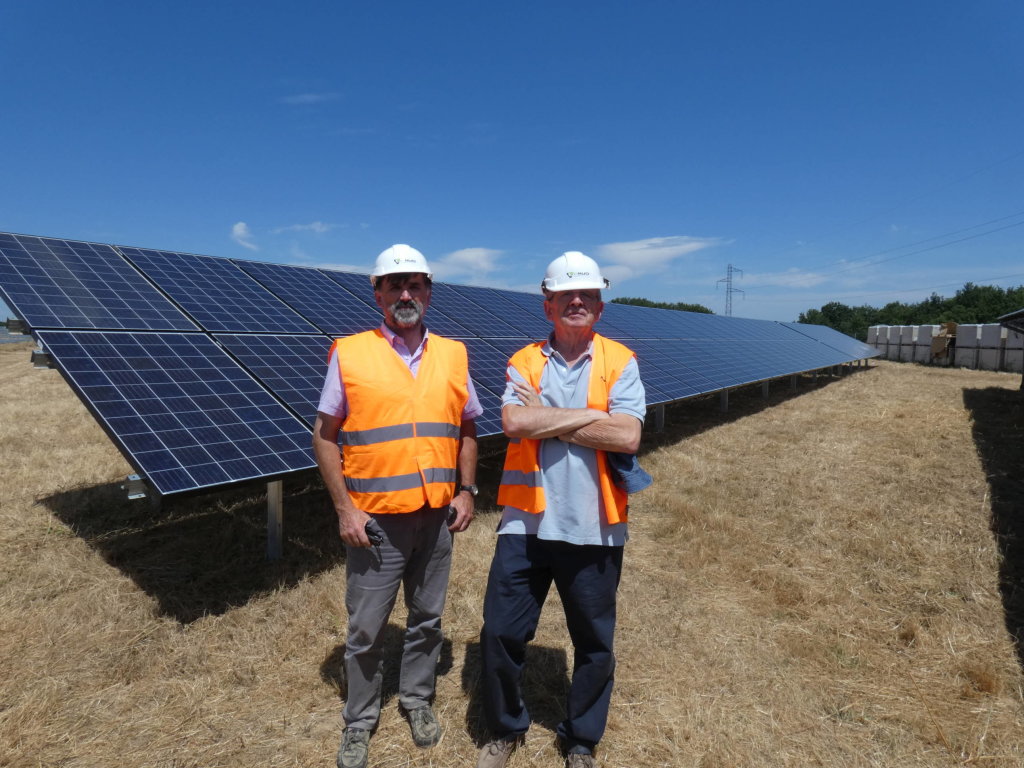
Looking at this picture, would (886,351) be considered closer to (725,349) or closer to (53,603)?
(725,349)

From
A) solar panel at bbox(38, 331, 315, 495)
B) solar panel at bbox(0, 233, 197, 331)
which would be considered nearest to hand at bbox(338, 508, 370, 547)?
solar panel at bbox(38, 331, 315, 495)

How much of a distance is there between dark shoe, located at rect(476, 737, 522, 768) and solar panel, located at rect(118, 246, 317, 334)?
5.18 metres

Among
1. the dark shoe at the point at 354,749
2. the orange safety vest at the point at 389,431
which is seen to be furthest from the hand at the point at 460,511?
the dark shoe at the point at 354,749

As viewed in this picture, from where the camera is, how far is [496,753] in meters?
2.93

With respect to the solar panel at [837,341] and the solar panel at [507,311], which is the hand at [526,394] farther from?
the solar panel at [837,341]

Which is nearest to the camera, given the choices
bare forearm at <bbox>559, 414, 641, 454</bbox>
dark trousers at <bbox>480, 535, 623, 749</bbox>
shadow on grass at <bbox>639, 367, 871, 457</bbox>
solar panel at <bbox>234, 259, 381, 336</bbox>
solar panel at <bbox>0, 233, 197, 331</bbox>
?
bare forearm at <bbox>559, 414, 641, 454</bbox>

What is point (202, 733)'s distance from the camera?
10.4ft

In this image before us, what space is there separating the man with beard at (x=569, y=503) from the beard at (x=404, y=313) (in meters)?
0.60

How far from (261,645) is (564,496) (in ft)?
8.68

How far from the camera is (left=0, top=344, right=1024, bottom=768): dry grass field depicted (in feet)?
10.4

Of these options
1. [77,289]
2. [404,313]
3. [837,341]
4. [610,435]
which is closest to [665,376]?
[610,435]

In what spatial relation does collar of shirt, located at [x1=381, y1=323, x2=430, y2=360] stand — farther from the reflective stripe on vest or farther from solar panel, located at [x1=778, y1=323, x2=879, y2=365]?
solar panel, located at [x1=778, y1=323, x2=879, y2=365]

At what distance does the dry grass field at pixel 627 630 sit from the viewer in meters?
3.16

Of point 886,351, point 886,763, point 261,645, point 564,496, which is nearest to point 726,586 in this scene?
point 886,763
